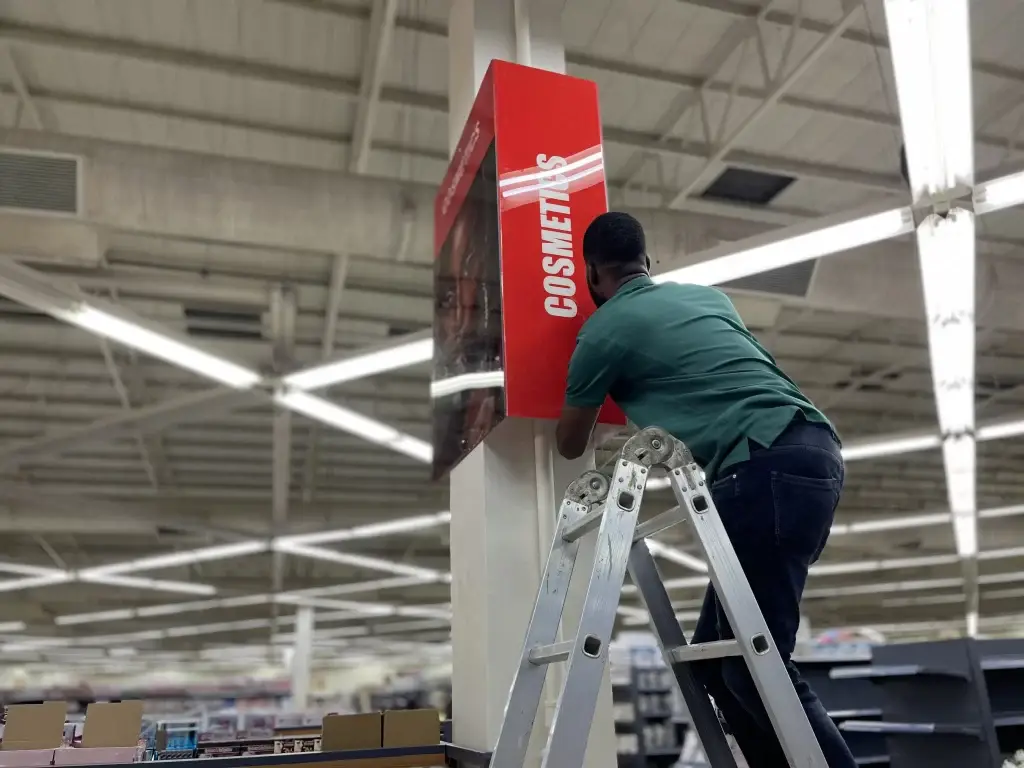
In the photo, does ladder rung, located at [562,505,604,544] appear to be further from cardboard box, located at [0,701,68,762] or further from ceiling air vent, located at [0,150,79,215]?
ceiling air vent, located at [0,150,79,215]

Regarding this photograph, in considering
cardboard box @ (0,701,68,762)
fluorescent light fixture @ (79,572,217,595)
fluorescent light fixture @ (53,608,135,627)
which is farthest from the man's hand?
fluorescent light fixture @ (53,608,135,627)

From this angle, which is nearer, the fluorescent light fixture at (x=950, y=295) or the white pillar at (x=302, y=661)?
the fluorescent light fixture at (x=950, y=295)

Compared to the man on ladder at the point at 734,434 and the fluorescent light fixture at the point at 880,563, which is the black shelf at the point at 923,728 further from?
the fluorescent light fixture at the point at 880,563

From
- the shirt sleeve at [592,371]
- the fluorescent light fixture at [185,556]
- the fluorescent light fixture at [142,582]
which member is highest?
the fluorescent light fixture at [185,556]

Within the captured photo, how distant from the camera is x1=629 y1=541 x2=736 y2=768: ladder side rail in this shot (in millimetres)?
1570

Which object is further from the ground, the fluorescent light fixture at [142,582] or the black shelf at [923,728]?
the fluorescent light fixture at [142,582]

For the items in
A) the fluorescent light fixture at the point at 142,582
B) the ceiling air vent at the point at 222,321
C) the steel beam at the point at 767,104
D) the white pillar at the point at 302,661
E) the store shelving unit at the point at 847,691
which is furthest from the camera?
the white pillar at the point at 302,661

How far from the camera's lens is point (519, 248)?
221 cm

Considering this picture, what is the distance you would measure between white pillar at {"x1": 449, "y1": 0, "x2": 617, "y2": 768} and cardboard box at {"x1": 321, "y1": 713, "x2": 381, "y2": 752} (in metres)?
0.28

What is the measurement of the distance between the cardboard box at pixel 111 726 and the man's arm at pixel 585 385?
65.4 inches

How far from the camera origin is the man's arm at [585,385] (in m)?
1.75

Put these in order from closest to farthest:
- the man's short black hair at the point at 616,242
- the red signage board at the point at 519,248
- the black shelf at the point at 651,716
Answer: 1. the man's short black hair at the point at 616,242
2. the red signage board at the point at 519,248
3. the black shelf at the point at 651,716

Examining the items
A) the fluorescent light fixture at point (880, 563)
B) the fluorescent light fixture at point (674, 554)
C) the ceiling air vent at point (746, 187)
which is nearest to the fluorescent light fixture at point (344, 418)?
the ceiling air vent at point (746, 187)

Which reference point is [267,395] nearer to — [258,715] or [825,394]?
[258,715]
